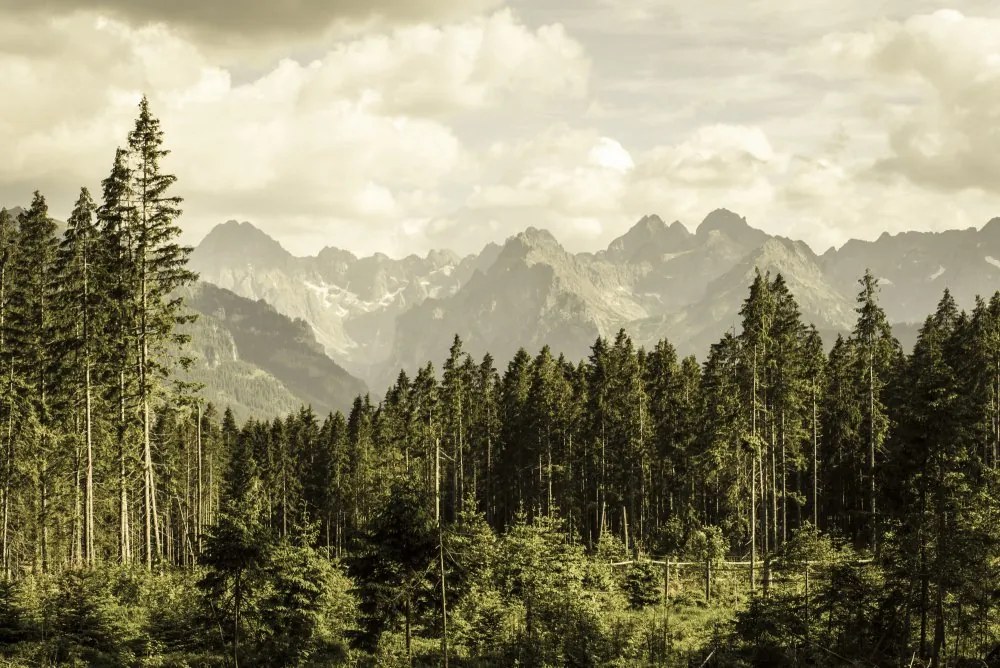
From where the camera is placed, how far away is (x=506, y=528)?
35344 millimetres

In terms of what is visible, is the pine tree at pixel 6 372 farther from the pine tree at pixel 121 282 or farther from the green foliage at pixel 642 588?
the green foliage at pixel 642 588

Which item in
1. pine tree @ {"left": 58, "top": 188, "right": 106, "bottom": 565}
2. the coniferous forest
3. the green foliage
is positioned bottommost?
the green foliage

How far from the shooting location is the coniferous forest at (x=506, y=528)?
22.7m

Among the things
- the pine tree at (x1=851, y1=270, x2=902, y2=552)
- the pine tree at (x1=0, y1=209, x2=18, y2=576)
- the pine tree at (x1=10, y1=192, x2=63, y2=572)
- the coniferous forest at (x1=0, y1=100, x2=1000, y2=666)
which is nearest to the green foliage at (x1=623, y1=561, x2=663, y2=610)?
the coniferous forest at (x1=0, y1=100, x2=1000, y2=666)

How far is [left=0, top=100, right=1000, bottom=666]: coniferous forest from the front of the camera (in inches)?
895

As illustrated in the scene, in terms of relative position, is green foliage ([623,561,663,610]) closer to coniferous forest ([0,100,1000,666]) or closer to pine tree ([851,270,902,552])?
coniferous forest ([0,100,1000,666])

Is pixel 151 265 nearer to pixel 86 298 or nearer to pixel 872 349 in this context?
pixel 86 298

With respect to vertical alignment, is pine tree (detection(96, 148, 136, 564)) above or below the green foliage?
above

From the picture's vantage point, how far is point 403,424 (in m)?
78.9

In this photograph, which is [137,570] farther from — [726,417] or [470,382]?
[470,382]

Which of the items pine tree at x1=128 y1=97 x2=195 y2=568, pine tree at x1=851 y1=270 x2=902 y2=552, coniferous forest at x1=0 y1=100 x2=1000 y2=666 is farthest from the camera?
pine tree at x1=851 y1=270 x2=902 y2=552

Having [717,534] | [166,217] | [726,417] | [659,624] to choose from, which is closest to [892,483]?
[659,624]

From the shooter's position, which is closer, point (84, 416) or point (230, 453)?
point (84, 416)

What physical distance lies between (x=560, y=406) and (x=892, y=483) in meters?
43.8
